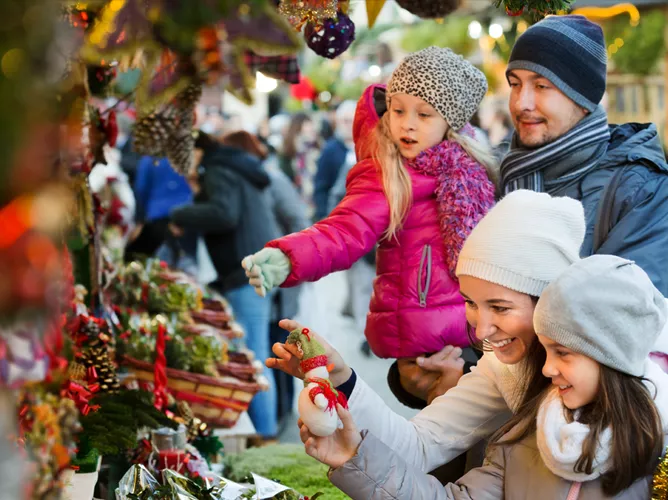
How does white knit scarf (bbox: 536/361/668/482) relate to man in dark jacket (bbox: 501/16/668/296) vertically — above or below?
below

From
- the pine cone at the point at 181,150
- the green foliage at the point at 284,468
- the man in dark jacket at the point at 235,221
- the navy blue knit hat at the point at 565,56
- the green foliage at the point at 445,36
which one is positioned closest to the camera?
the navy blue knit hat at the point at 565,56

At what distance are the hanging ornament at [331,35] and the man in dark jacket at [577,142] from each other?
57cm

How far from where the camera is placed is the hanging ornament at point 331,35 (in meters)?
3.26

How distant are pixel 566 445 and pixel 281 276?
3.30 ft

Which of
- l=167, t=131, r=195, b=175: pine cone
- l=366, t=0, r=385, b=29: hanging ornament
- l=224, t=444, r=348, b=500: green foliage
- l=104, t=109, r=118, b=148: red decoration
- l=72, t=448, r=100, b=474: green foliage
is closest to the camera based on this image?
l=72, t=448, r=100, b=474: green foliage

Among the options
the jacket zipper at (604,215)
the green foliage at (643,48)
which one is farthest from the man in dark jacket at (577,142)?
the green foliage at (643,48)

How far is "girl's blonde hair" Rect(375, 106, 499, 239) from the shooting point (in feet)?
9.97

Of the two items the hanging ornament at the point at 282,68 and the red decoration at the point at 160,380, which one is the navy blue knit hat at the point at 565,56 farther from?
the red decoration at the point at 160,380

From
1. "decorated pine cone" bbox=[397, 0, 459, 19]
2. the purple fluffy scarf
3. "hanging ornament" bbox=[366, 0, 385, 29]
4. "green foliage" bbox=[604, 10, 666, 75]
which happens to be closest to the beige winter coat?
the purple fluffy scarf

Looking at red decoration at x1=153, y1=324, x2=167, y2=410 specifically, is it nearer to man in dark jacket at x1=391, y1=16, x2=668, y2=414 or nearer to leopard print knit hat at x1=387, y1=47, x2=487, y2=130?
man in dark jacket at x1=391, y1=16, x2=668, y2=414

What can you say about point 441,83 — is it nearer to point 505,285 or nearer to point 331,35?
point 331,35

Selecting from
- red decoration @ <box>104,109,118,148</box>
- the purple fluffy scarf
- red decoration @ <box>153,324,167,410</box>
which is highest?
red decoration @ <box>104,109,118,148</box>

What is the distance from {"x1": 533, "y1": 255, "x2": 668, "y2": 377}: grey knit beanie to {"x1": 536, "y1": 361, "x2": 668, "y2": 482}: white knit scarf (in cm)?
7

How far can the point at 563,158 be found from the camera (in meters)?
2.99
